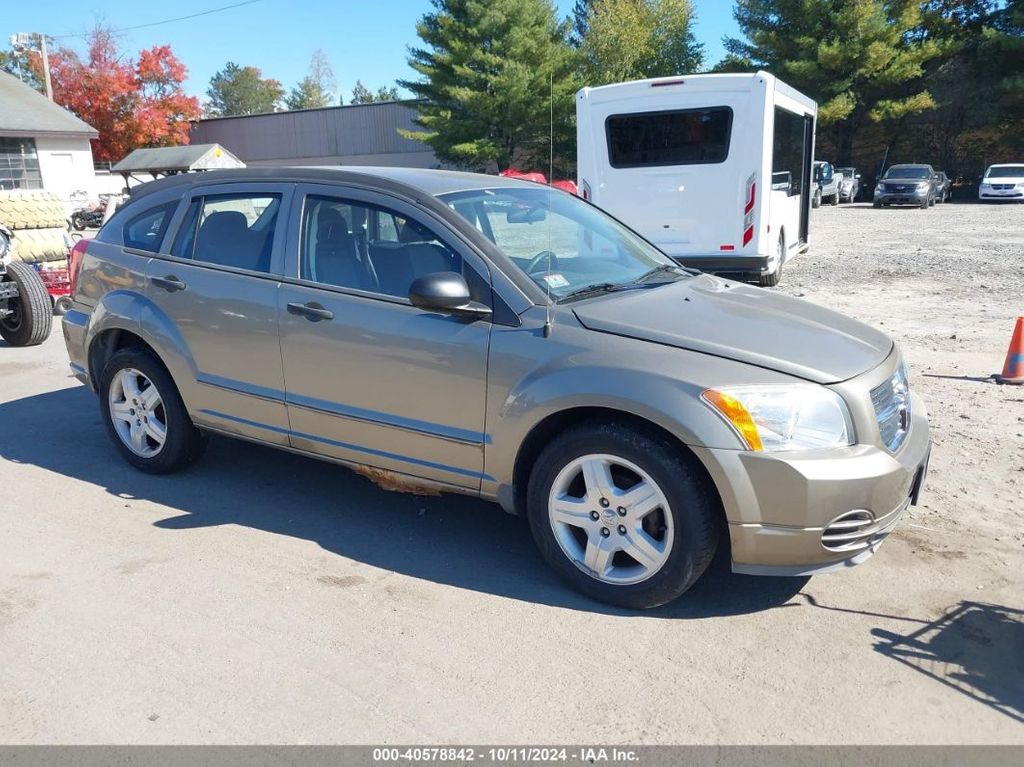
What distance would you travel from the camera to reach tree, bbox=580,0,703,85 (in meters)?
39.9

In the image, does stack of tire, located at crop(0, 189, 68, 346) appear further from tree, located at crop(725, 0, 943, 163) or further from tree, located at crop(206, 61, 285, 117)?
tree, located at crop(206, 61, 285, 117)

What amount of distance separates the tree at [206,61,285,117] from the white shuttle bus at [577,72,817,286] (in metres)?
119

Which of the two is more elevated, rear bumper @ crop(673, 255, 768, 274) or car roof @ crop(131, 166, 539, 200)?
car roof @ crop(131, 166, 539, 200)

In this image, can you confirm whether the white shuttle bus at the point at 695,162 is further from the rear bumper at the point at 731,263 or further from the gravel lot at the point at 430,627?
the gravel lot at the point at 430,627

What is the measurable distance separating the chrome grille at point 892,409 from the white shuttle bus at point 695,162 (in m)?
7.15

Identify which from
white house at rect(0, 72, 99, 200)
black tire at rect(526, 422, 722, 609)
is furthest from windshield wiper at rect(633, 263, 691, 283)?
white house at rect(0, 72, 99, 200)

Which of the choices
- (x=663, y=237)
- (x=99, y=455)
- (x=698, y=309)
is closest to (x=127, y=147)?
(x=663, y=237)

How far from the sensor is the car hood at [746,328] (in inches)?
132

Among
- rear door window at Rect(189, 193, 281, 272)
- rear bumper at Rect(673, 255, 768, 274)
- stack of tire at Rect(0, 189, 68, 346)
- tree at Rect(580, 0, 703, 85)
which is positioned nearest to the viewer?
rear door window at Rect(189, 193, 281, 272)

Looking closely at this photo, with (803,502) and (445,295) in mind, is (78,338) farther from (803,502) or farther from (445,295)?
(803,502)

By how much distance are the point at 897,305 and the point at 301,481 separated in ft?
27.2

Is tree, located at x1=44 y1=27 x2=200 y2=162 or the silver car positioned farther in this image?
tree, located at x1=44 y1=27 x2=200 y2=162

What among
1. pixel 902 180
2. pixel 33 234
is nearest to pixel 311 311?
pixel 33 234
